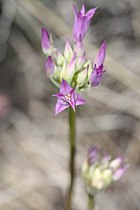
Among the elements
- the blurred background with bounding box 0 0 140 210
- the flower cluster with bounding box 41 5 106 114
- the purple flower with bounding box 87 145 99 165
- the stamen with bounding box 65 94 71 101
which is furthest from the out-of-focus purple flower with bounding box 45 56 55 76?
the blurred background with bounding box 0 0 140 210

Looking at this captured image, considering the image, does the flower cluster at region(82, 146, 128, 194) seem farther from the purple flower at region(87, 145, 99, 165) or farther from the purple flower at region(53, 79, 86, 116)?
the purple flower at region(53, 79, 86, 116)

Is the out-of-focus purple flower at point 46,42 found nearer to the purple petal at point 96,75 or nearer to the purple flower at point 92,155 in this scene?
the purple petal at point 96,75

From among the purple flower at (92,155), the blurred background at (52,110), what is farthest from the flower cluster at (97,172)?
the blurred background at (52,110)

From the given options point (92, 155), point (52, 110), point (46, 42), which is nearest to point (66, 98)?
point (46, 42)

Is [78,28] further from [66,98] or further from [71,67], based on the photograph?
[66,98]

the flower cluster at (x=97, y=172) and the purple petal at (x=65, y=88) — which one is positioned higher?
the purple petal at (x=65, y=88)

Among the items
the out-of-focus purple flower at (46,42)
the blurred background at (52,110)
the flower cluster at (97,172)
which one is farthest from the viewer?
the blurred background at (52,110)

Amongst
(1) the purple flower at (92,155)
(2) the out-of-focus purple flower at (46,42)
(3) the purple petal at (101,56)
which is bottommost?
(1) the purple flower at (92,155)

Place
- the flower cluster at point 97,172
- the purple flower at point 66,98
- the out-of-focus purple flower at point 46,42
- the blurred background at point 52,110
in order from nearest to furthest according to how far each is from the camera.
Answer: the purple flower at point 66,98, the out-of-focus purple flower at point 46,42, the flower cluster at point 97,172, the blurred background at point 52,110
